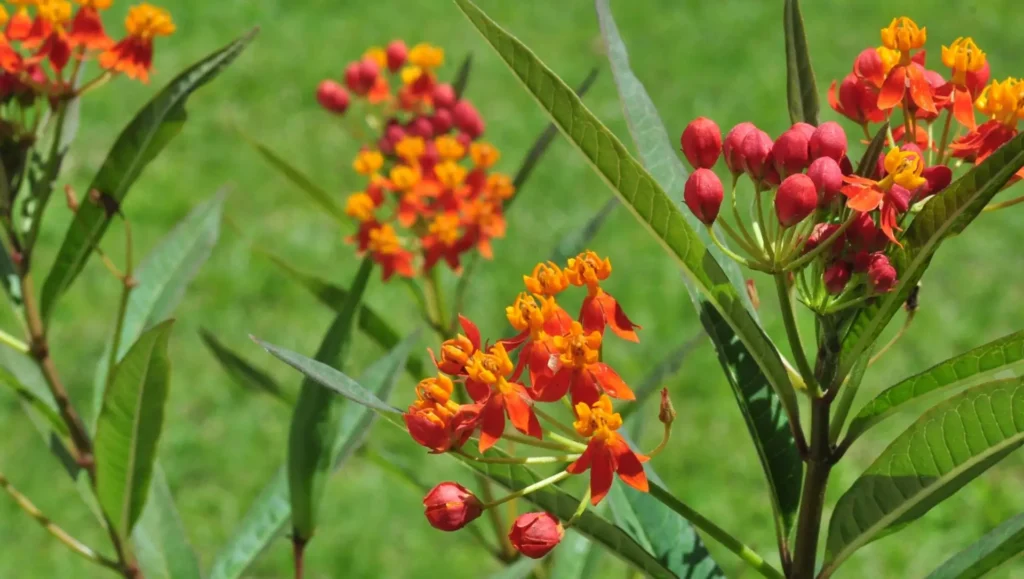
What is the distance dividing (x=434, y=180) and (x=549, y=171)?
2.37 m

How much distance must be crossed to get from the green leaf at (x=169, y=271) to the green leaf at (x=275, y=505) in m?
0.23

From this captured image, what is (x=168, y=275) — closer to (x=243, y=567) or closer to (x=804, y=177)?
(x=243, y=567)

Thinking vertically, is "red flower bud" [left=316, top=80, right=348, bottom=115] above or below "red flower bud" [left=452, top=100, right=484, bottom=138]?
below

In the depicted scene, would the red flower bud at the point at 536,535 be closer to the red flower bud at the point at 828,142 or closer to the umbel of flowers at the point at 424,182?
the red flower bud at the point at 828,142

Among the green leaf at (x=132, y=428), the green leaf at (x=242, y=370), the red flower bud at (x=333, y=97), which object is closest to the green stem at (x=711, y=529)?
the green leaf at (x=132, y=428)

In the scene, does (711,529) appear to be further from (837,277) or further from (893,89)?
(893,89)

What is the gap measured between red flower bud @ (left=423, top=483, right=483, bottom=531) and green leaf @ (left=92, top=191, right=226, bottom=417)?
22.7 inches

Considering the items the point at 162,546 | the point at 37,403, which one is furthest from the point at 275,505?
the point at 37,403

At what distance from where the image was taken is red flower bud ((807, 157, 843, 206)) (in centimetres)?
63

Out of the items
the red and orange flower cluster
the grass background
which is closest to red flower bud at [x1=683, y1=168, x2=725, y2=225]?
the red and orange flower cluster

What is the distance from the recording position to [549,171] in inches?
145

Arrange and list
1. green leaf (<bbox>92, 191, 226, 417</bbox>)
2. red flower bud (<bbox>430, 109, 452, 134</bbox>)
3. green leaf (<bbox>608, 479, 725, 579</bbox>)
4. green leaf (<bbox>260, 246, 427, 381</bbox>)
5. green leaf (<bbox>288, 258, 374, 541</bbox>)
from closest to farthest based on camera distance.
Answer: green leaf (<bbox>608, 479, 725, 579</bbox>) → green leaf (<bbox>288, 258, 374, 541</bbox>) → green leaf (<bbox>92, 191, 226, 417</bbox>) → green leaf (<bbox>260, 246, 427, 381</bbox>) → red flower bud (<bbox>430, 109, 452, 134</bbox>)

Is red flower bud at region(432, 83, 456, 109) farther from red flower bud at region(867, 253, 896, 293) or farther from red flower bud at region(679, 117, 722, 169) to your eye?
red flower bud at region(867, 253, 896, 293)

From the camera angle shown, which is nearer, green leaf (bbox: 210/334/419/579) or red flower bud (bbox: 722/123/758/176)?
red flower bud (bbox: 722/123/758/176)
